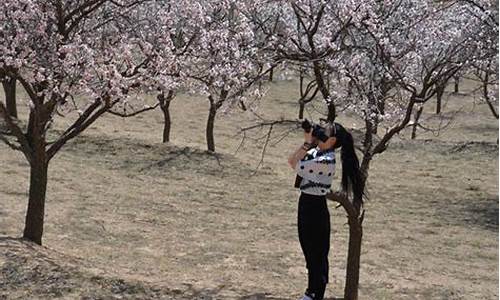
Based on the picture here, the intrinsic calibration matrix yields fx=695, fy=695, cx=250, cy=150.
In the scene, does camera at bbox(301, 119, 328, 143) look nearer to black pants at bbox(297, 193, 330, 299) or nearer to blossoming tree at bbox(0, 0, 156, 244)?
black pants at bbox(297, 193, 330, 299)

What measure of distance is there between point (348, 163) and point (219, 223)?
26.4 ft

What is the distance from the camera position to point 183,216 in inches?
602

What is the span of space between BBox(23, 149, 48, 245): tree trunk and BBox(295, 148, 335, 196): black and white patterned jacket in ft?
15.1

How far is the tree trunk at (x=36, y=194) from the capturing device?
987 centimetres

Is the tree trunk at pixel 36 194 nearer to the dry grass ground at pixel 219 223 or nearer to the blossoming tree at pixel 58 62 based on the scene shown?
the blossoming tree at pixel 58 62

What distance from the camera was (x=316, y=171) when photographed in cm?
674

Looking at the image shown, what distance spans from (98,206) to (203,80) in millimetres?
6030

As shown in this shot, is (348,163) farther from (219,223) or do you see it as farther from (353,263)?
(219,223)

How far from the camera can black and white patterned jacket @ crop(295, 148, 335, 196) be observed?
6723mm

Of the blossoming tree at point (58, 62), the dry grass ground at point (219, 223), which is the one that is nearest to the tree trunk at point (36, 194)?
the blossoming tree at point (58, 62)

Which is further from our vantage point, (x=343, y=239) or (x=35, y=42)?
(x=343, y=239)

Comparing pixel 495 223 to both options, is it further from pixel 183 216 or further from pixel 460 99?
pixel 460 99

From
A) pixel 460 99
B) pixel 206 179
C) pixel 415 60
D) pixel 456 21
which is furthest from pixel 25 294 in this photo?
pixel 460 99

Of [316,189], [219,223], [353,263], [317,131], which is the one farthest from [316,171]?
[219,223]
